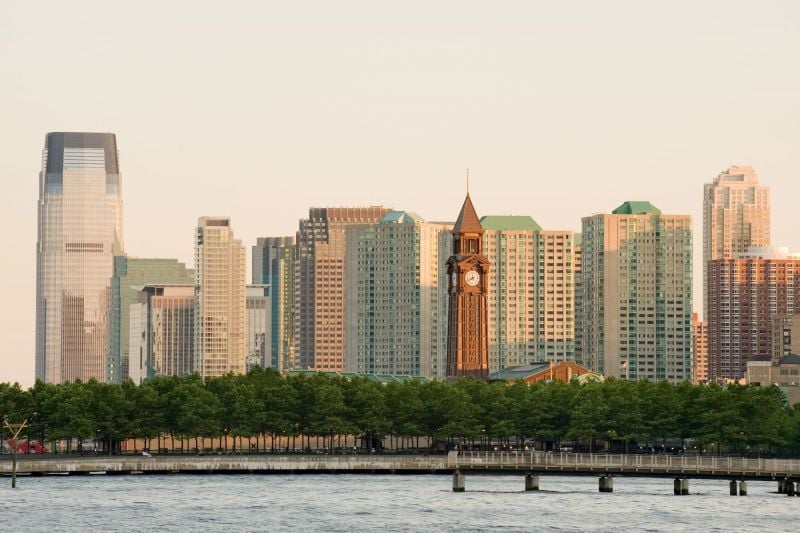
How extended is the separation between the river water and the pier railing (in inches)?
125

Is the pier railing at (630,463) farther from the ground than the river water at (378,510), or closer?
farther from the ground

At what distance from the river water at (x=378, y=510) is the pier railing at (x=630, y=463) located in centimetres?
317

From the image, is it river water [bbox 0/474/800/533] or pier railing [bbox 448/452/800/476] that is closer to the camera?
river water [bbox 0/474/800/533]

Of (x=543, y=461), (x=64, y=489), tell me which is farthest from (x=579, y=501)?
(x=64, y=489)

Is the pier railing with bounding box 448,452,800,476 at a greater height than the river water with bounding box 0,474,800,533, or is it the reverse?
the pier railing with bounding box 448,452,800,476

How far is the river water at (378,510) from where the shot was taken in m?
160

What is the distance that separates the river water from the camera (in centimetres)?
16025

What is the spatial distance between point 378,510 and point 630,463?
1030 inches

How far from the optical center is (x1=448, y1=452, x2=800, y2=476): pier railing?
7106 inches

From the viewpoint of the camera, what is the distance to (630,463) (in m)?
186

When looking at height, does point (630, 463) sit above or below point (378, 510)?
above

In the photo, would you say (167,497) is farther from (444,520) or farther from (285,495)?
(444,520)

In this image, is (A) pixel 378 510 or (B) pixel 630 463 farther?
(B) pixel 630 463

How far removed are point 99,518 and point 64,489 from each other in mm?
33084
